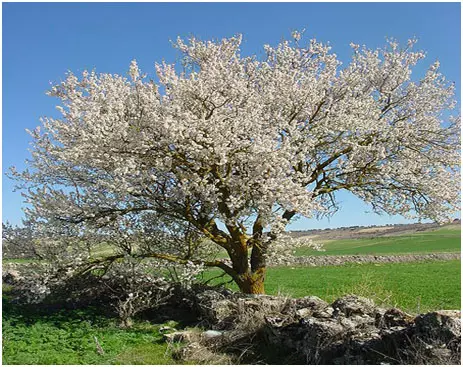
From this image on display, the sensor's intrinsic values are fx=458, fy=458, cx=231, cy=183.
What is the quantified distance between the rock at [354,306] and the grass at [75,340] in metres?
4.11

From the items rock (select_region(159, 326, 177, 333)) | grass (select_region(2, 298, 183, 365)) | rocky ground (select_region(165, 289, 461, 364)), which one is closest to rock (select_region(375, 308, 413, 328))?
rocky ground (select_region(165, 289, 461, 364))

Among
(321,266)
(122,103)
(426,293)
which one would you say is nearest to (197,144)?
(122,103)

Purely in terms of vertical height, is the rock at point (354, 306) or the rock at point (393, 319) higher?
the rock at point (354, 306)

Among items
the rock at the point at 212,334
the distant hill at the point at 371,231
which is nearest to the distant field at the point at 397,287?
the rock at the point at 212,334

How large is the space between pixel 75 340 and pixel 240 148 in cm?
680

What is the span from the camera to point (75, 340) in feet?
39.2

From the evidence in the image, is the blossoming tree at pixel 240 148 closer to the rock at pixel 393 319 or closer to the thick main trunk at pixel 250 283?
the thick main trunk at pixel 250 283

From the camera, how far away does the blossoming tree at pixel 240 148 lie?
1305cm

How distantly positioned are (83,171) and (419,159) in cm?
1177

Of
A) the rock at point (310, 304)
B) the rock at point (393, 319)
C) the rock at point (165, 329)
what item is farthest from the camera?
the rock at point (165, 329)

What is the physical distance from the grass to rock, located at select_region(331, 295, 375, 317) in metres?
4.11

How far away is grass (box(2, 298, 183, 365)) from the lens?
409 inches

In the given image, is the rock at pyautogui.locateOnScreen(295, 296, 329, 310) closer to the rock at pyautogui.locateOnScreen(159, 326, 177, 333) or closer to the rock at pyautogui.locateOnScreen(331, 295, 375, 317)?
the rock at pyautogui.locateOnScreen(331, 295, 375, 317)

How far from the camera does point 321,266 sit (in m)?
47.6
